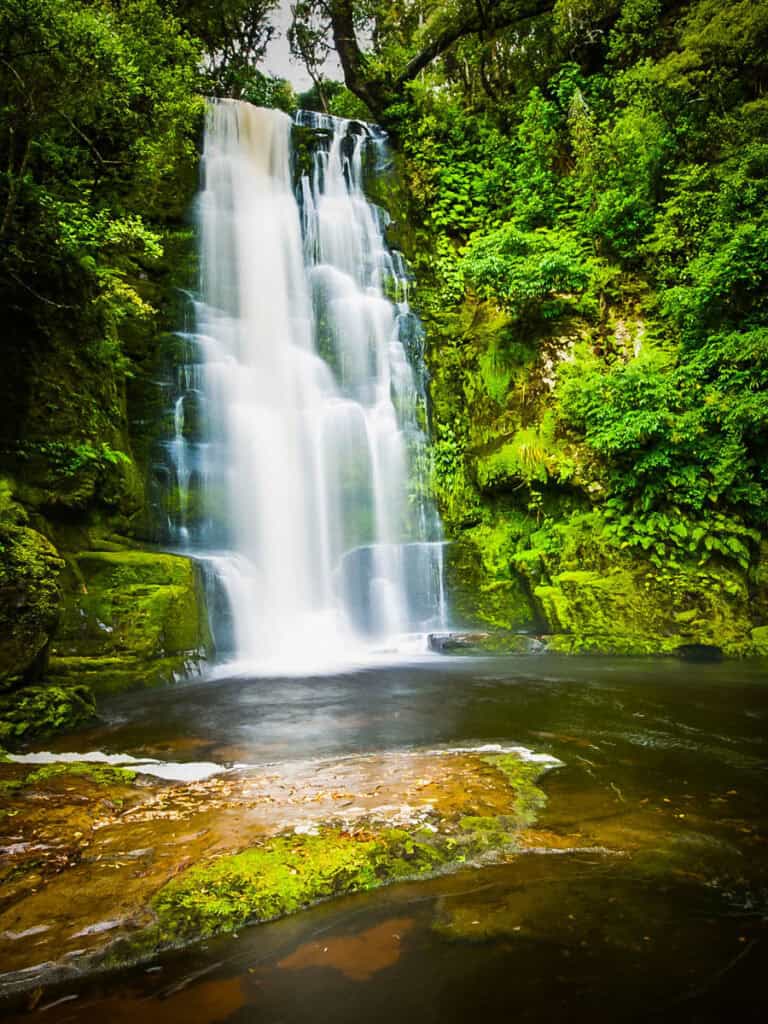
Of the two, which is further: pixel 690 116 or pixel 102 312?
pixel 690 116

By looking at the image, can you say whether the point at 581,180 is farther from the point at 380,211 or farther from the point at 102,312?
the point at 102,312

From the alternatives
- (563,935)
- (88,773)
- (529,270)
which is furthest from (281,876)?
(529,270)

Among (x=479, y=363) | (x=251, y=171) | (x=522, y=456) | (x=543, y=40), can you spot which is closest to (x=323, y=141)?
(x=251, y=171)

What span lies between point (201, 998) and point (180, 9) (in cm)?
2214

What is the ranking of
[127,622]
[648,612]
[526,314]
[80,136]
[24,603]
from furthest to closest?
1. [526,314]
2. [648,612]
3. [80,136]
4. [127,622]
5. [24,603]

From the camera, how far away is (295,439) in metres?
12.7

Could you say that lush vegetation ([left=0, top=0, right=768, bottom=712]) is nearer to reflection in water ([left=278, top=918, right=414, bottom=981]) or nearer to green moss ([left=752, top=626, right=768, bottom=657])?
green moss ([left=752, top=626, right=768, bottom=657])

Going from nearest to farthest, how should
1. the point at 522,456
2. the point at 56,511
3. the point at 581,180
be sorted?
1. the point at 56,511
2. the point at 522,456
3. the point at 581,180

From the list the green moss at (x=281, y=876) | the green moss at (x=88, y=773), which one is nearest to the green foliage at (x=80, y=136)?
the green moss at (x=88, y=773)

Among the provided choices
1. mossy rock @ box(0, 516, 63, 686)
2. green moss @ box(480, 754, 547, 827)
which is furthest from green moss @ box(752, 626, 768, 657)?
mossy rock @ box(0, 516, 63, 686)

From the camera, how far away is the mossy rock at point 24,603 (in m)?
5.53

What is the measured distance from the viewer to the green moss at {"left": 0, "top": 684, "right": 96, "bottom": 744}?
523 centimetres

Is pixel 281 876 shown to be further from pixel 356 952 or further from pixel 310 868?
pixel 356 952

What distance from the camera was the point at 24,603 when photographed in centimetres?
566
